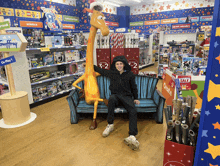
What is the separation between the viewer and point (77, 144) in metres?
2.58

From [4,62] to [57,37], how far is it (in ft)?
5.70

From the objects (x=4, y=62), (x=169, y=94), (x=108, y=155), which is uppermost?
(x=4, y=62)

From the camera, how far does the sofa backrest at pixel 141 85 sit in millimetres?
3389

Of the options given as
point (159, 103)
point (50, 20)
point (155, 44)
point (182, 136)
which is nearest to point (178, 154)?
point (182, 136)

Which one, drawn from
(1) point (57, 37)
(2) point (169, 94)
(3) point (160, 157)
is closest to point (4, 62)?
(1) point (57, 37)

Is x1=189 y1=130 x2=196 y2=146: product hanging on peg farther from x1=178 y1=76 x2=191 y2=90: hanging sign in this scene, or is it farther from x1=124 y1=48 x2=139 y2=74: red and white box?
x1=124 y1=48 x2=139 y2=74: red and white box

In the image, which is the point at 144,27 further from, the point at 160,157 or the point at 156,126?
the point at 160,157

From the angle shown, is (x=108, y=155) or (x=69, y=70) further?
(x=69, y=70)

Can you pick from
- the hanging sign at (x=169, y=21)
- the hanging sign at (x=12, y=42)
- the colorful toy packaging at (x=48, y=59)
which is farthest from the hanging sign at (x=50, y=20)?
the hanging sign at (x=169, y=21)

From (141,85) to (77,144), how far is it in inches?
67.6

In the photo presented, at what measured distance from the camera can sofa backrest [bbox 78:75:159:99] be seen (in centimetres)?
339

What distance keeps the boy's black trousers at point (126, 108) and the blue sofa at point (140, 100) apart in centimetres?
21

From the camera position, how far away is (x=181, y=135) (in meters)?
1.51

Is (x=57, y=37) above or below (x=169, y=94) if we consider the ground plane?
above
